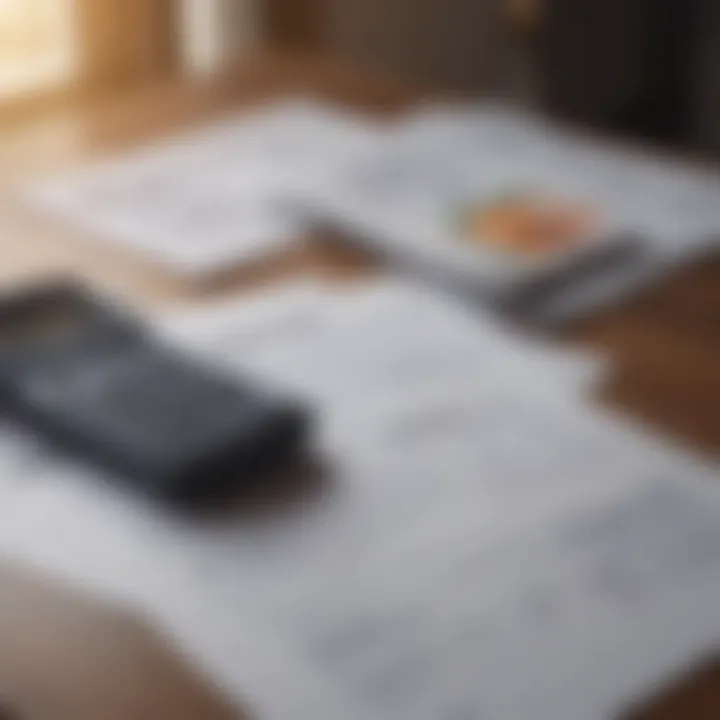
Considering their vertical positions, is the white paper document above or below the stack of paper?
below

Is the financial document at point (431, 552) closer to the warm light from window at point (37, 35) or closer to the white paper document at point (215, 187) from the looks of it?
the white paper document at point (215, 187)

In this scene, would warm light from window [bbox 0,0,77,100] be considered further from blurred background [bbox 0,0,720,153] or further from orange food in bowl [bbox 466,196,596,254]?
orange food in bowl [bbox 466,196,596,254]

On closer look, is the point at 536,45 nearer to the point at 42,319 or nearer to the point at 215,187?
the point at 215,187

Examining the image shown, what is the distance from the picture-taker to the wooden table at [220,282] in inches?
24.6

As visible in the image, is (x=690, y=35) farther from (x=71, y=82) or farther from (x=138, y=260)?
(x=138, y=260)

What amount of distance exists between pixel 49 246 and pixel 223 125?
0.93 ft

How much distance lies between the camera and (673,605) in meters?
0.67

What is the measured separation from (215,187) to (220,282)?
0.17 metres

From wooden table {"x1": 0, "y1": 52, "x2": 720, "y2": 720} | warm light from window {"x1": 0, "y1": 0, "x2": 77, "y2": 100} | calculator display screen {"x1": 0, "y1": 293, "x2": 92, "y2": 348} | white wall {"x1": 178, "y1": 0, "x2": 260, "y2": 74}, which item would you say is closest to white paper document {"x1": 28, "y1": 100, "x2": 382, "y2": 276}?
wooden table {"x1": 0, "y1": 52, "x2": 720, "y2": 720}

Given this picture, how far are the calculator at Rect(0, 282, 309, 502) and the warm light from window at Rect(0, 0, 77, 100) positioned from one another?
0.93 metres

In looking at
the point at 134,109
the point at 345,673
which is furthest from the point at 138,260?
the point at 345,673

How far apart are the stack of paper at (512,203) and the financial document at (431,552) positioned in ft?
0.37

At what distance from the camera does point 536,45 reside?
244 cm

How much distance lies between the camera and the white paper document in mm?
1061
